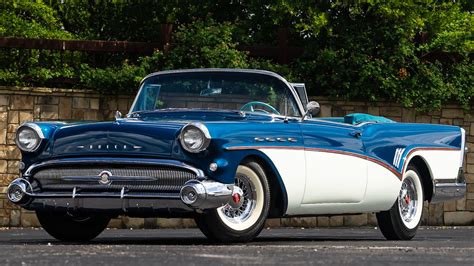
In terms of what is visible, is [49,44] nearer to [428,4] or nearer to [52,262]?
[428,4]

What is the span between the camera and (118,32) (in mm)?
20156

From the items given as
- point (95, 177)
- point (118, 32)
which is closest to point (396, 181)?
point (95, 177)

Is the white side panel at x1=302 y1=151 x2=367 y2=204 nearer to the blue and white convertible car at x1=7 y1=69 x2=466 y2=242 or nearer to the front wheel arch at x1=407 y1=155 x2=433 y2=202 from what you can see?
the blue and white convertible car at x1=7 y1=69 x2=466 y2=242

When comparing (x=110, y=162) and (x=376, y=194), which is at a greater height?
(x=110, y=162)

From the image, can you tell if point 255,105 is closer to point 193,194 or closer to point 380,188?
point 380,188

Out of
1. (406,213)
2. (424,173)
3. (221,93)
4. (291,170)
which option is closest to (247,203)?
(291,170)

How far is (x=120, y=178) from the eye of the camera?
32.4 ft

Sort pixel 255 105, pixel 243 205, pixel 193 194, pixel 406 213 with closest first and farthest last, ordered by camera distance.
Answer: pixel 193 194 < pixel 243 205 < pixel 255 105 < pixel 406 213

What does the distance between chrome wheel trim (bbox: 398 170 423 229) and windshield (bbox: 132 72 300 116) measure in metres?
1.59

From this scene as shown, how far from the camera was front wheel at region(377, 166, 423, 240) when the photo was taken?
12.1 metres

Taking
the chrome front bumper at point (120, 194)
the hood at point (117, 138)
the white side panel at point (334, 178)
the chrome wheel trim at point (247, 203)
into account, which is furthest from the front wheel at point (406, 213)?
the hood at point (117, 138)

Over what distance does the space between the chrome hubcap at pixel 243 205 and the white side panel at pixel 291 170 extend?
287 mm

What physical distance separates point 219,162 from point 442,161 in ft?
11.8

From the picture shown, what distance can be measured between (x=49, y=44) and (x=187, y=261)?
993cm
